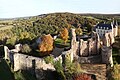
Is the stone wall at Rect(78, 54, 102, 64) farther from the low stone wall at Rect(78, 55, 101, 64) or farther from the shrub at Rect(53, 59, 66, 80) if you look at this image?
the shrub at Rect(53, 59, 66, 80)

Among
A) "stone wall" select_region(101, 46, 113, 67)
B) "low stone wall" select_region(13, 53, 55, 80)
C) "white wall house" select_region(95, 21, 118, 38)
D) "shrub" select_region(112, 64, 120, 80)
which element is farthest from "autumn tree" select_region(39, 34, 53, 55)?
"white wall house" select_region(95, 21, 118, 38)

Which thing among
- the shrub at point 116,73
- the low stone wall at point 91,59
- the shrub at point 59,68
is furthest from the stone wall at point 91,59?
the shrub at point 59,68

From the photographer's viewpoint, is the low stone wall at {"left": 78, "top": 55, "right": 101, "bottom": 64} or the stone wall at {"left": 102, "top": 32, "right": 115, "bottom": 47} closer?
the low stone wall at {"left": 78, "top": 55, "right": 101, "bottom": 64}

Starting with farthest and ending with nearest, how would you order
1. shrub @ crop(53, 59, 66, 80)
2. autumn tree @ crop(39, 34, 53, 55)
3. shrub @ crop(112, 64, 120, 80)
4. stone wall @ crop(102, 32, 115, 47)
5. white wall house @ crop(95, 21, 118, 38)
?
white wall house @ crop(95, 21, 118, 38)
autumn tree @ crop(39, 34, 53, 55)
stone wall @ crop(102, 32, 115, 47)
shrub @ crop(112, 64, 120, 80)
shrub @ crop(53, 59, 66, 80)

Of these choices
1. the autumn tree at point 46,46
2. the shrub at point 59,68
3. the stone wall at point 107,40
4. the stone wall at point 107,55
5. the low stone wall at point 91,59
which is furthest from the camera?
the autumn tree at point 46,46

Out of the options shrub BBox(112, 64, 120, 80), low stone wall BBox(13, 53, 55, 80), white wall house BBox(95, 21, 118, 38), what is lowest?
shrub BBox(112, 64, 120, 80)

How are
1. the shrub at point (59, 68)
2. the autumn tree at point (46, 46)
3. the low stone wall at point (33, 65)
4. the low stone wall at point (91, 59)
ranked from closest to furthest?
the shrub at point (59, 68) < the low stone wall at point (33, 65) < the low stone wall at point (91, 59) < the autumn tree at point (46, 46)

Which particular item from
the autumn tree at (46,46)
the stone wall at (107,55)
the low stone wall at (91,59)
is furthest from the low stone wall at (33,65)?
the autumn tree at (46,46)

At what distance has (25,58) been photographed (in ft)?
144

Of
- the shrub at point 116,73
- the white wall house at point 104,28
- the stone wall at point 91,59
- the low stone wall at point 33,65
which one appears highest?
the low stone wall at point 33,65

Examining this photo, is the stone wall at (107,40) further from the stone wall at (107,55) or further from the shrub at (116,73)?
the shrub at (116,73)

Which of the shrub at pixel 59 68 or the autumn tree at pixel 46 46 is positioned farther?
the autumn tree at pixel 46 46

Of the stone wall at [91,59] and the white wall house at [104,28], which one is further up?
the white wall house at [104,28]

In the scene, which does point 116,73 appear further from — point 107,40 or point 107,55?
point 107,40
